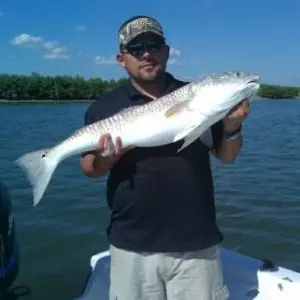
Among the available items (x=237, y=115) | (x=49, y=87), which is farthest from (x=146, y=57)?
(x=49, y=87)

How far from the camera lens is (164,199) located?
3.14m

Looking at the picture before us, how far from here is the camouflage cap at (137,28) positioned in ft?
10.7

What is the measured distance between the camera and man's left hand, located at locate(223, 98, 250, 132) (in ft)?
10.3

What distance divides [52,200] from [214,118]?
26.7 feet

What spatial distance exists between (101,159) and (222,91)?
3.14ft

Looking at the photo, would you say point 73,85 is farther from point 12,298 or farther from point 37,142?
point 12,298

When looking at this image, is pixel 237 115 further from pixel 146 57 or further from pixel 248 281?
pixel 248 281

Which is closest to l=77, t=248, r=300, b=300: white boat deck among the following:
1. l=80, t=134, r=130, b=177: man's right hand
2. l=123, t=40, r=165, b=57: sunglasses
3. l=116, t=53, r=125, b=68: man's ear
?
l=80, t=134, r=130, b=177: man's right hand

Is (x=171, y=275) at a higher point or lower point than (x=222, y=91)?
lower

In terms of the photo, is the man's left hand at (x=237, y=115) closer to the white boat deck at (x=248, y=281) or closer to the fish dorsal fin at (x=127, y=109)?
the fish dorsal fin at (x=127, y=109)

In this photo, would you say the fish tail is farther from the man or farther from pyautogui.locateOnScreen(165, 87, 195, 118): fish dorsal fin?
pyautogui.locateOnScreen(165, 87, 195, 118): fish dorsal fin

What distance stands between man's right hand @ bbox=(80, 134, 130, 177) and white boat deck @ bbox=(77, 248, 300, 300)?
5.27 ft

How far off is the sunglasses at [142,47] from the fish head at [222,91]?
0.37 m

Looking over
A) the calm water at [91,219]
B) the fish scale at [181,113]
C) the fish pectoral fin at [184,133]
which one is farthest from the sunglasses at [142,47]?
the calm water at [91,219]
